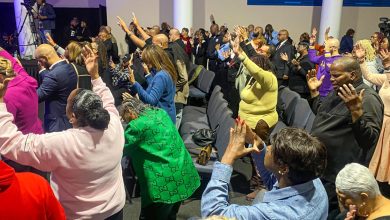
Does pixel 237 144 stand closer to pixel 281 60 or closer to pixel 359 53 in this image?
pixel 359 53

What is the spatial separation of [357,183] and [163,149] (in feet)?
4.00

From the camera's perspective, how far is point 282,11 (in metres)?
12.7

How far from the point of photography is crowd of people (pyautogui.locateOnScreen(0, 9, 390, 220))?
5.02 feet

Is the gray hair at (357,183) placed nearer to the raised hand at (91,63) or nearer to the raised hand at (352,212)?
the raised hand at (352,212)

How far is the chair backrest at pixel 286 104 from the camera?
4462 millimetres

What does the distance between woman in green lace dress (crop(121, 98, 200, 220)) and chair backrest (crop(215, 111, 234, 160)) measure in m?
1.02

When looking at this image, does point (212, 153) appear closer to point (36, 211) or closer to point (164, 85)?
point (164, 85)

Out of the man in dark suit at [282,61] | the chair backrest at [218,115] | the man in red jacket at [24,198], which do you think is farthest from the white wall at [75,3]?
the man in red jacket at [24,198]

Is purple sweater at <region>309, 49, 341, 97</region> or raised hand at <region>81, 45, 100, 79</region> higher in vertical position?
raised hand at <region>81, 45, 100, 79</region>

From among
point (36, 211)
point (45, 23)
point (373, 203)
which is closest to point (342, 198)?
point (373, 203)

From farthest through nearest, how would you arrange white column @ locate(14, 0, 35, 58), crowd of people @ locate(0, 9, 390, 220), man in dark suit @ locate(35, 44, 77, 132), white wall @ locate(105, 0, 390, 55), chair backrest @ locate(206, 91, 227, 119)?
white wall @ locate(105, 0, 390, 55)
white column @ locate(14, 0, 35, 58)
chair backrest @ locate(206, 91, 227, 119)
man in dark suit @ locate(35, 44, 77, 132)
crowd of people @ locate(0, 9, 390, 220)

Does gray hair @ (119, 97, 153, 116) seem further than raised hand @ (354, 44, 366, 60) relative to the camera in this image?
No

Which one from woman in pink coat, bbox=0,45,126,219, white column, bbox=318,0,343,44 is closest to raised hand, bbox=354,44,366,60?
woman in pink coat, bbox=0,45,126,219

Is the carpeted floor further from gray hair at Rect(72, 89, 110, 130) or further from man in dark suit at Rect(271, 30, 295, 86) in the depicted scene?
man in dark suit at Rect(271, 30, 295, 86)
